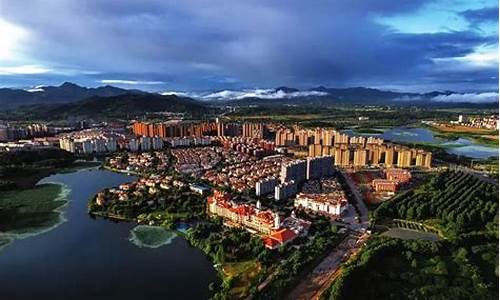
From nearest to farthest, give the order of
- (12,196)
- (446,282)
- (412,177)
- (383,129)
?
(446,282)
(12,196)
(412,177)
(383,129)

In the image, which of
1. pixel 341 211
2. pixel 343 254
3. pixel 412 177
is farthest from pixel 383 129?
pixel 343 254

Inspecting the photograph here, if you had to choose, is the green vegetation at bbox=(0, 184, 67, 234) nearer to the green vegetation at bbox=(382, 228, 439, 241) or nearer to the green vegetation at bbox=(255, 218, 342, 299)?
the green vegetation at bbox=(255, 218, 342, 299)

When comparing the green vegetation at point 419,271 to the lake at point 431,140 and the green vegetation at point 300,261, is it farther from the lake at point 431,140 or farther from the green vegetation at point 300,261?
the lake at point 431,140

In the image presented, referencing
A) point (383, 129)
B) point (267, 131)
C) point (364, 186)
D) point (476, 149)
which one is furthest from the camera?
point (383, 129)

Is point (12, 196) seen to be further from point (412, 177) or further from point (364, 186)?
point (412, 177)

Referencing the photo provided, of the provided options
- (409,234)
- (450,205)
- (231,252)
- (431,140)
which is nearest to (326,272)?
(231,252)

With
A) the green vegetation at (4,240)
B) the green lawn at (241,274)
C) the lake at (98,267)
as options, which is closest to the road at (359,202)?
the green lawn at (241,274)
